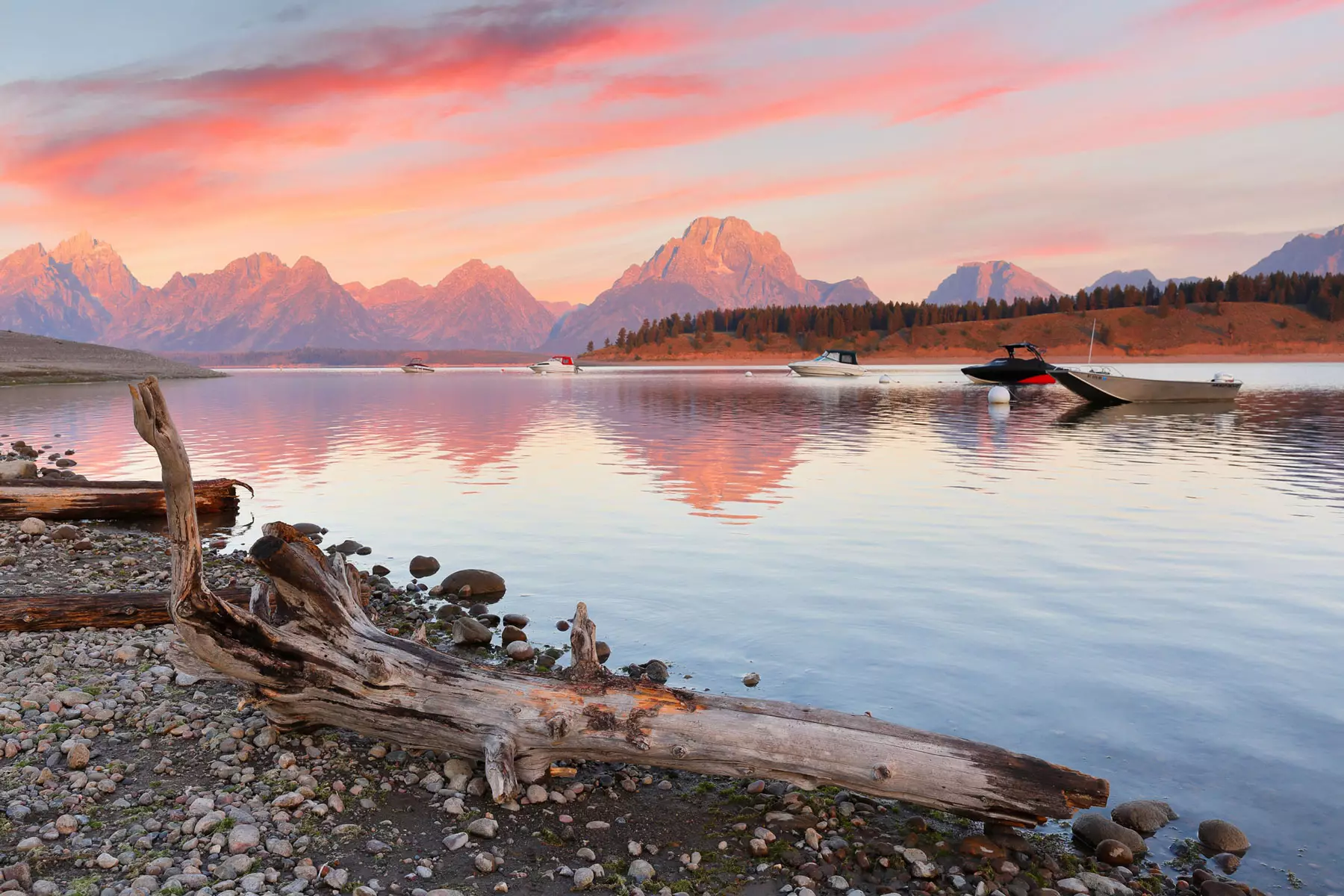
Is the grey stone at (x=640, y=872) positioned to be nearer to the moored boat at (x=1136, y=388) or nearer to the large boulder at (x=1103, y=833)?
the large boulder at (x=1103, y=833)

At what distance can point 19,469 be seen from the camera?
20.8 metres

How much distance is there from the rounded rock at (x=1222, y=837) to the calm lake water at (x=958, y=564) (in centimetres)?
11

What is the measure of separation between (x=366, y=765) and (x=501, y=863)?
199cm

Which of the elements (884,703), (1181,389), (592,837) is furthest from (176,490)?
(1181,389)

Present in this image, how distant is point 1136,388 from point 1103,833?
68.0 meters

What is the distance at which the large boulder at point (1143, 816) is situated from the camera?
7094mm

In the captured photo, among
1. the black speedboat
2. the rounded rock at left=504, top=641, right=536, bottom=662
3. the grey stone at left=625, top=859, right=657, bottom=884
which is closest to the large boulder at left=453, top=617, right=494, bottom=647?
the rounded rock at left=504, top=641, right=536, bottom=662

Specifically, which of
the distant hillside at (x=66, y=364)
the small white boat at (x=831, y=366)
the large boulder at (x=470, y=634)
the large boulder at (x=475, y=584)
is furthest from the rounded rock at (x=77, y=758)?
the small white boat at (x=831, y=366)

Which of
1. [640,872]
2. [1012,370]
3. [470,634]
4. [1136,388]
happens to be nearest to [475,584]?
[470,634]

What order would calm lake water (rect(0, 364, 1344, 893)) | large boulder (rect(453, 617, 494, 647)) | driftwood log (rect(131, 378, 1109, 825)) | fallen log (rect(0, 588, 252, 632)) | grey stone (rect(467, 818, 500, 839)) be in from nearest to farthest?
1. grey stone (rect(467, 818, 500, 839))
2. driftwood log (rect(131, 378, 1109, 825))
3. calm lake water (rect(0, 364, 1344, 893))
4. fallen log (rect(0, 588, 252, 632))
5. large boulder (rect(453, 617, 494, 647))

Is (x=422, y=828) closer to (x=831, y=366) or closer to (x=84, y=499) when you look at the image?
(x=84, y=499)

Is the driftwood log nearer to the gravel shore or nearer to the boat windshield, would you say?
the gravel shore

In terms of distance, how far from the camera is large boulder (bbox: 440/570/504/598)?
13969 mm

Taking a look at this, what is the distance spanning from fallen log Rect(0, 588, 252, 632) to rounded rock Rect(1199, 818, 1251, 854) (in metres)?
10.4
